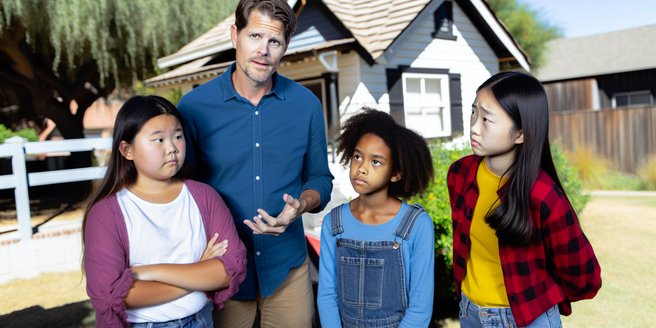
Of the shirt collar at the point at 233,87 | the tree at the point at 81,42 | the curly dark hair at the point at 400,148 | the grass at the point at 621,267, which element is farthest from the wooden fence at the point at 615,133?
the shirt collar at the point at 233,87

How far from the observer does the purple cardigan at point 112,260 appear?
4.97 feet

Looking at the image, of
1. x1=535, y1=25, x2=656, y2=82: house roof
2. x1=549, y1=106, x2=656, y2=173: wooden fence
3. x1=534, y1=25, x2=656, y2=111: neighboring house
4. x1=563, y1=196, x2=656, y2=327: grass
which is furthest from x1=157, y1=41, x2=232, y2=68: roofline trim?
x1=535, y1=25, x2=656, y2=82: house roof

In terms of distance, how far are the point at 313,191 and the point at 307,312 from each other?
2.01 feet

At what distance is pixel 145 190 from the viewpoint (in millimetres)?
1782

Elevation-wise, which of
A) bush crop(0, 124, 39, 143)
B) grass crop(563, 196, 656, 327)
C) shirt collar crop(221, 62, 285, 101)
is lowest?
grass crop(563, 196, 656, 327)

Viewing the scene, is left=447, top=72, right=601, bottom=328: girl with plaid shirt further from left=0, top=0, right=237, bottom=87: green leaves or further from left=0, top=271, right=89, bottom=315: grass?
left=0, top=0, right=237, bottom=87: green leaves

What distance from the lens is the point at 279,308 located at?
214cm

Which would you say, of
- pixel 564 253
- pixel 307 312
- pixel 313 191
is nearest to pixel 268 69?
pixel 313 191

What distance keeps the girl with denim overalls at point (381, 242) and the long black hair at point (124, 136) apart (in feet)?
2.78

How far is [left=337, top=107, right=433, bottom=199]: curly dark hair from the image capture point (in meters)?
2.02

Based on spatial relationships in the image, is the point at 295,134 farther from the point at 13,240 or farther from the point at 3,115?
the point at 3,115

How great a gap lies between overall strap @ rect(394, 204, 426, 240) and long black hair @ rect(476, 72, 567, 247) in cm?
31

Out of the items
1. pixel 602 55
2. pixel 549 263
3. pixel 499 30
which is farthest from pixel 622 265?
pixel 602 55

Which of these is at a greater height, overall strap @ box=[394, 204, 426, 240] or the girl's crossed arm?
overall strap @ box=[394, 204, 426, 240]
